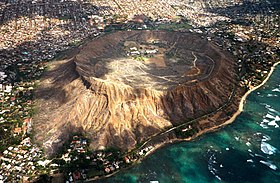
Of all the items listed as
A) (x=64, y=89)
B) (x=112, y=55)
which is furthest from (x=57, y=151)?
(x=112, y=55)

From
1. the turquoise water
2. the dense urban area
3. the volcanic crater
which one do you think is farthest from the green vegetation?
the turquoise water

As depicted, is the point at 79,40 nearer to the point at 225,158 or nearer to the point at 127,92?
the point at 127,92

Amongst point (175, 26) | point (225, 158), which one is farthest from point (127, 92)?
point (175, 26)

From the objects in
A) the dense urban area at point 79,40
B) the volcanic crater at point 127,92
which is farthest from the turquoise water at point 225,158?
the volcanic crater at point 127,92

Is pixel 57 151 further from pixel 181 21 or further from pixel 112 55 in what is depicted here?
pixel 181 21

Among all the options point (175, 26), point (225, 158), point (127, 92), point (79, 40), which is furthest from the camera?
point (175, 26)

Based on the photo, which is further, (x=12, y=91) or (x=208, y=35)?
(x=208, y=35)
